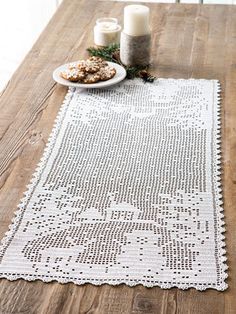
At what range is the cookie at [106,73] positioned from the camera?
228 centimetres

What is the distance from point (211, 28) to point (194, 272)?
4.94ft

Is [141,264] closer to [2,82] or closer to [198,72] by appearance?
[198,72]

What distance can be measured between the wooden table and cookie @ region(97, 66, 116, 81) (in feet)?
0.41

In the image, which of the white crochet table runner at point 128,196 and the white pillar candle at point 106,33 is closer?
the white crochet table runner at point 128,196

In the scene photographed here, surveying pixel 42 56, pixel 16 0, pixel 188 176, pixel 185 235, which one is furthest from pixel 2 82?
pixel 185 235

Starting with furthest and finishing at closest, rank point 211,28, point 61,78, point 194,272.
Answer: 1. point 211,28
2. point 61,78
3. point 194,272

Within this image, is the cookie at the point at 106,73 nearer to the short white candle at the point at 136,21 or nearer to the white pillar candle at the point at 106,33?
the short white candle at the point at 136,21

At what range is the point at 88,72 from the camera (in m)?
2.29

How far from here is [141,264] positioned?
58.0 inches

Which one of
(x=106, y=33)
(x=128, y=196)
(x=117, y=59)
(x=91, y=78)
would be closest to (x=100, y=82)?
(x=91, y=78)

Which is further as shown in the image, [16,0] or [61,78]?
[16,0]

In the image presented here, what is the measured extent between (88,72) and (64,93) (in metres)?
0.10

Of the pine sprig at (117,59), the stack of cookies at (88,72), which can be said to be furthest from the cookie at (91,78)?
the pine sprig at (117,59)

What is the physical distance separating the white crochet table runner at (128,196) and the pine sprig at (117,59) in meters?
0.06
